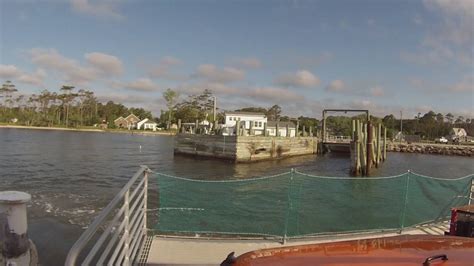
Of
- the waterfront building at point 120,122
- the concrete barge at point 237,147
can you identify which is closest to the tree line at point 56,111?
the waterfront building at point 120,122

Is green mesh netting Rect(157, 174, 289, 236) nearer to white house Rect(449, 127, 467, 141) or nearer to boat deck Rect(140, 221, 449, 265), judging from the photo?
boat deck Rect(140, 221, 449, 265)

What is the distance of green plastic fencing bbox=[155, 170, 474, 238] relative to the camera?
6730mm

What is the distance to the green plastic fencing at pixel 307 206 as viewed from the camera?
6.73 metres

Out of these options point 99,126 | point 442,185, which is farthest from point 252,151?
point 99,126

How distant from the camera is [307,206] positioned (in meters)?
8.91

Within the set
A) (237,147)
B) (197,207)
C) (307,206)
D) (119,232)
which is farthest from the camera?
(237,147)

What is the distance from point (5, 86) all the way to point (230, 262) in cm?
13782

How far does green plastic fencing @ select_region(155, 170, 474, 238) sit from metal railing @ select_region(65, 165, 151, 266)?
132 cm

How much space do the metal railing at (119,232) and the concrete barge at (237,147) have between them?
3160cm

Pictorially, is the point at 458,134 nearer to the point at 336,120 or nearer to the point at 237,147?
the point at 336,120

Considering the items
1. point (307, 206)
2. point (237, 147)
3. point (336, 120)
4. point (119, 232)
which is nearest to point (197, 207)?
point (307, 206)

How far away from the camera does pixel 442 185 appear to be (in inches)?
342

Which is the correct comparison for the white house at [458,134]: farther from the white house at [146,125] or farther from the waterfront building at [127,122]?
the waterfront building at [127,122]

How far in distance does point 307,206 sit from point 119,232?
607 centimetres
